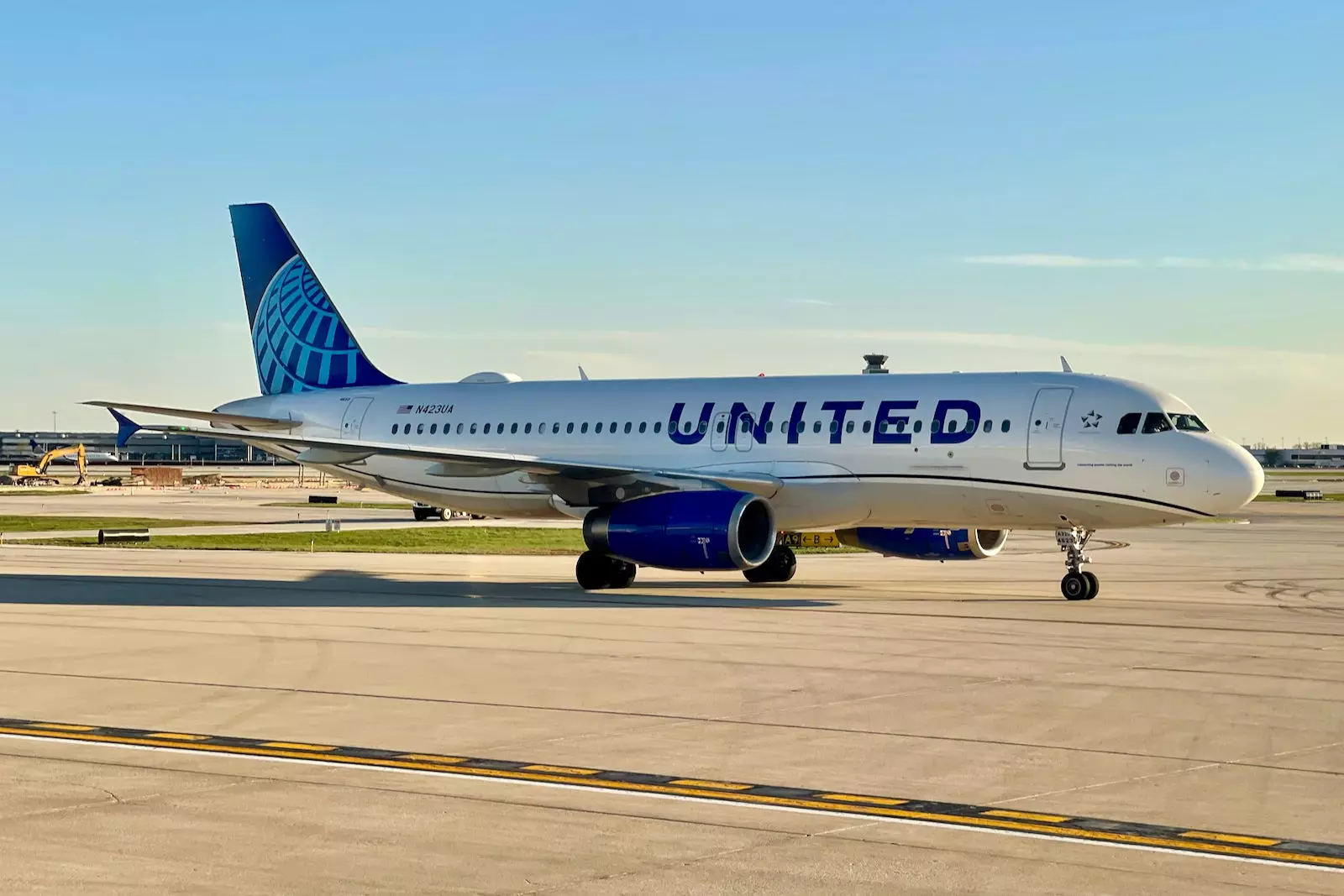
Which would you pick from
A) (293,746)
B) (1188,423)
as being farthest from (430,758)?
(1188,423)

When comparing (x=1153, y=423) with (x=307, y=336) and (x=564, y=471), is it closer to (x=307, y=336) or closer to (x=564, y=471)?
(x=564, y=471)

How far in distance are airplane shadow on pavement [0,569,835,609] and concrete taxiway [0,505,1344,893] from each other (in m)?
0.30

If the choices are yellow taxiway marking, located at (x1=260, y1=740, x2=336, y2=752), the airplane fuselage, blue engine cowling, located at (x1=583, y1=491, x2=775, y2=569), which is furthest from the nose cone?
yellow taxiway marking, located at (x1=260, y1=740, x2=336, y2=752)

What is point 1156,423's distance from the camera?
84.2 ft

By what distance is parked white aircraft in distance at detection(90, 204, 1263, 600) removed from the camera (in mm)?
25641

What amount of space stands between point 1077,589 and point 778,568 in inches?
265

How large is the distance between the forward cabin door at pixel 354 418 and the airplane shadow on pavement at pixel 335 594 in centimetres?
594

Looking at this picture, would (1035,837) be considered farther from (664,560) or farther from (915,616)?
(664,560)

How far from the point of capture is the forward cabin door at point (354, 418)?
116 feet

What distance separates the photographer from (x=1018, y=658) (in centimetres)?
1775

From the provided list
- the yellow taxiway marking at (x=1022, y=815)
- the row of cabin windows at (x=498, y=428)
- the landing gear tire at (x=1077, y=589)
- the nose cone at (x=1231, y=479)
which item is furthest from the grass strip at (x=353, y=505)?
the yellow taxiway marking at (x=1022, y=815)

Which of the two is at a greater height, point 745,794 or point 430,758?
Result: point 745,794

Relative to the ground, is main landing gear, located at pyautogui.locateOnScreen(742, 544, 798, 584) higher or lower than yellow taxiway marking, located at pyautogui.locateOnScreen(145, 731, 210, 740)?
higher

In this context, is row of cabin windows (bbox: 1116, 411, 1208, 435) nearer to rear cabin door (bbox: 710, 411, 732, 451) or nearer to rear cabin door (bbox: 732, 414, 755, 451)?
rear cabin door (bbox: 732, 414, 755, 451)
